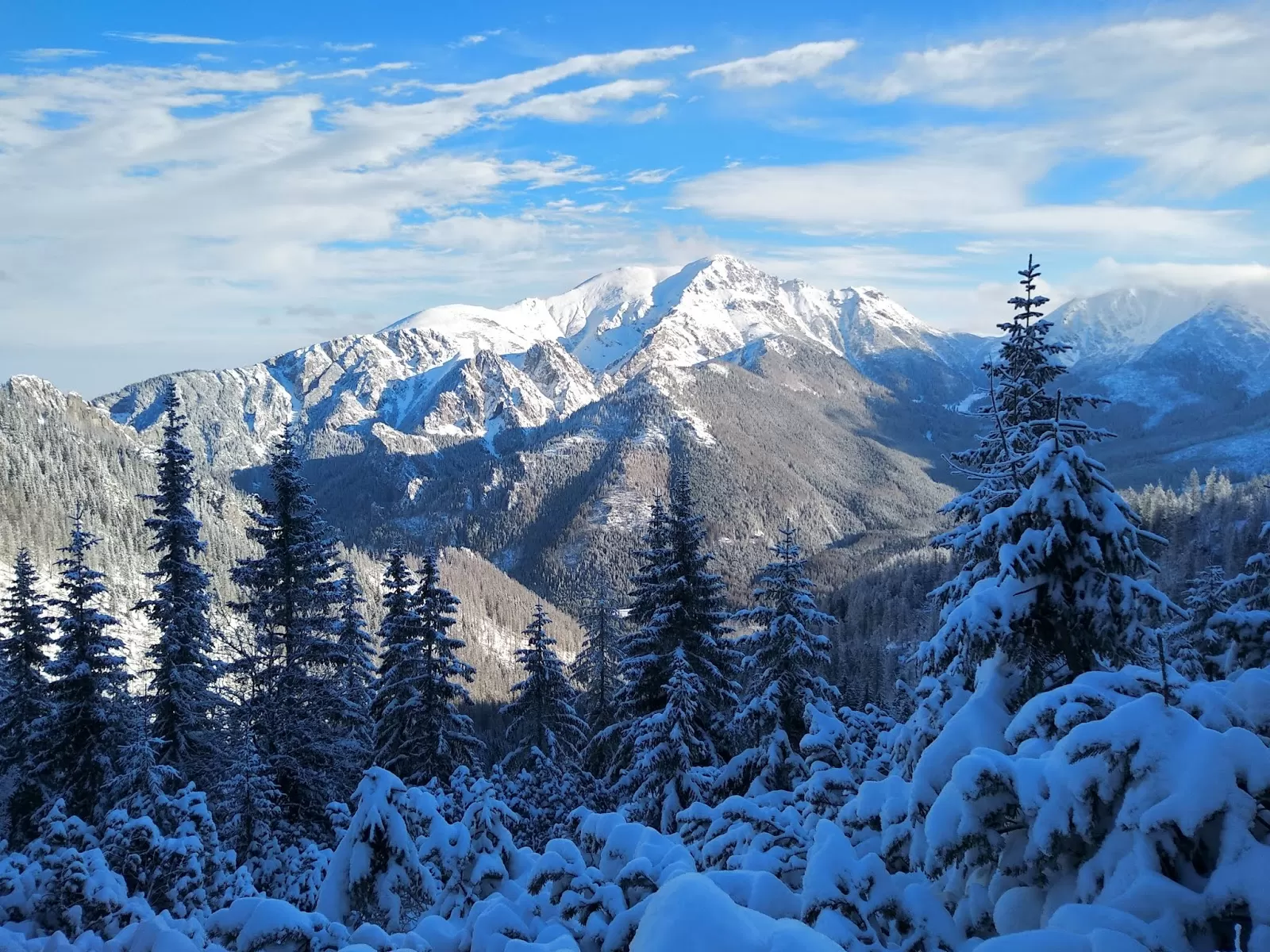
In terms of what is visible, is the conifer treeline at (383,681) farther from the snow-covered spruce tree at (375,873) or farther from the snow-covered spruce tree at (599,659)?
the snow-covered spruce tree at (375,873)

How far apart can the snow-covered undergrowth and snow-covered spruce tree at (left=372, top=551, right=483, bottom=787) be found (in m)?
14.6

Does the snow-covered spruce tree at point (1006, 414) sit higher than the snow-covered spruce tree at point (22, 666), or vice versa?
the snow-covered spruce tree at point (1006, 414)

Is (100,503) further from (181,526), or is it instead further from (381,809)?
(381,809)

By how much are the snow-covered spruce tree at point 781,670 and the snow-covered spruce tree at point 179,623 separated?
1454 cm

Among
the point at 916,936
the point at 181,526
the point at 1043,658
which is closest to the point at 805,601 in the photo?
the point at 1043,658

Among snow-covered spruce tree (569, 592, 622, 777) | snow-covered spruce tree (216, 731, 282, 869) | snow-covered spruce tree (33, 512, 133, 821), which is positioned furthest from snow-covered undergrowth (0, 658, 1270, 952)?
snow-covered spruce tree (569, 592, 622, 777)

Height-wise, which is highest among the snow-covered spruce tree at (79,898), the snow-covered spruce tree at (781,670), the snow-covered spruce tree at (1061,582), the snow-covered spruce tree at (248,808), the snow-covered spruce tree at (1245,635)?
the snow-covered spruce tree at (1061,582)

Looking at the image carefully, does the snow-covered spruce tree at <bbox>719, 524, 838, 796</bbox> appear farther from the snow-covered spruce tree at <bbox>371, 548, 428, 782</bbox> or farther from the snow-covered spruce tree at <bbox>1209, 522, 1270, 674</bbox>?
the snow-covered spruce tree at <bbox>371, 548, 428, 782</bbox>

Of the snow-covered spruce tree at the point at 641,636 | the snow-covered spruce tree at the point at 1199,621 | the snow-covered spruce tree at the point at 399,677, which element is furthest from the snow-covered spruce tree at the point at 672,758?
the snow-covered spruce tree at the point at 1199,621

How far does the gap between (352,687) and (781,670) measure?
15110 mm

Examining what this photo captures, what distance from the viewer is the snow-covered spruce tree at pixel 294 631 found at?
17.8 meters

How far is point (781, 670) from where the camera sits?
16172mm

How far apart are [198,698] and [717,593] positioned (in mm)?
14587

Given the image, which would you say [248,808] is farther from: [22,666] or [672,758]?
[22,666]
